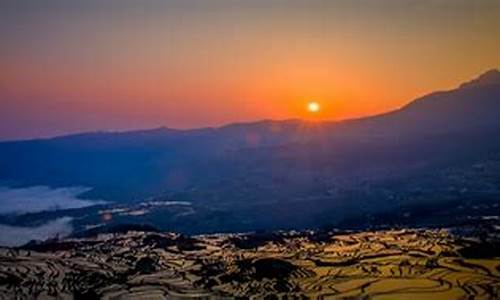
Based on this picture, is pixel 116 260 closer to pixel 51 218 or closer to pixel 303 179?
pixel 51 218

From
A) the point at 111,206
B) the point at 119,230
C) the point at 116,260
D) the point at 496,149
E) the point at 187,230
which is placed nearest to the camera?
the point at 116,260

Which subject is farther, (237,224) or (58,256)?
(237,224)

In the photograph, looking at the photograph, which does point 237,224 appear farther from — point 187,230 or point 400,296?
point 400,296

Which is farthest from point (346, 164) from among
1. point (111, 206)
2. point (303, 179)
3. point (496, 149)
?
point (111, 206)

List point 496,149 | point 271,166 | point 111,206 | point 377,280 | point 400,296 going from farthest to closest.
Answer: point 271,166 < point 111,206 < point 496,149 < point 377,280 < point 400,296

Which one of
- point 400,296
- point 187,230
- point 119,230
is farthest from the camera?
point 187,230

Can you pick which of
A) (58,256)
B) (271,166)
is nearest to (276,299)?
(58,256)
